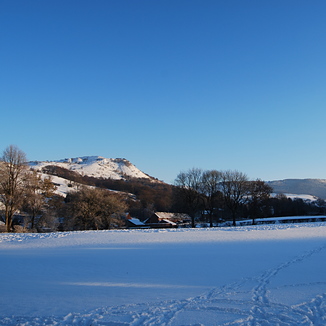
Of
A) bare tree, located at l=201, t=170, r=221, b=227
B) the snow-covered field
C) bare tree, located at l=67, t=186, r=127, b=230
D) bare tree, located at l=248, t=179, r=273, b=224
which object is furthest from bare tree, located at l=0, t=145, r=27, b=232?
bare tree, located at l=248, t=179, r=273, b=224

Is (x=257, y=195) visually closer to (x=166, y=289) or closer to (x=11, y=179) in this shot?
(x=11, y=179)

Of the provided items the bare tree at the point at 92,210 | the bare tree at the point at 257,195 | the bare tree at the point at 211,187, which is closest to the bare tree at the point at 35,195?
the bare tree at the point at 92,210

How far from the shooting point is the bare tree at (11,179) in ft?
121

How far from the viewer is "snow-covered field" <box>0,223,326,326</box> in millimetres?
7113

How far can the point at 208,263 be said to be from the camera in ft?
45.9

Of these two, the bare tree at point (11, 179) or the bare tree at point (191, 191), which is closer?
the bare tree at point (11, 179)

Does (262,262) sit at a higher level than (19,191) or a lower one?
lower

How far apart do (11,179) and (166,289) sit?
107 ft

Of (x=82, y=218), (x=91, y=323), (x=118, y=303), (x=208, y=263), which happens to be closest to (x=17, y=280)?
(x=118, y=303)

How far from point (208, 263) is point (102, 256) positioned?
5746mm

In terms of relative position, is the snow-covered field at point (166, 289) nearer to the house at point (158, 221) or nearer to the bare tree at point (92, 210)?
the bare tree at point (92, 210)

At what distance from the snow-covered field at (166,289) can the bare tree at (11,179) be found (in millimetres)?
22414

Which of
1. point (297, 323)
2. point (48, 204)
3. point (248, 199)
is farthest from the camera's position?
point (248, 199)

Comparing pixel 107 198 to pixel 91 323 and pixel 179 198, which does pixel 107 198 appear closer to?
pixel 179 198
